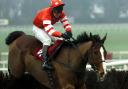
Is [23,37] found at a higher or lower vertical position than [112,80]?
higher

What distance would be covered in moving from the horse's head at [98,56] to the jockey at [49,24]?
544mm

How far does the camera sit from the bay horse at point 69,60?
7.50m

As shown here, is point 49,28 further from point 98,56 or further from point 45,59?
point 98,56

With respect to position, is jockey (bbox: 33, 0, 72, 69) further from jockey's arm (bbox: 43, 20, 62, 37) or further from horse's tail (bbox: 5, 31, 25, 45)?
horse's tail (bbox: 5, 31, 25, 45)

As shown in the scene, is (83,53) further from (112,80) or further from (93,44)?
(112,80)

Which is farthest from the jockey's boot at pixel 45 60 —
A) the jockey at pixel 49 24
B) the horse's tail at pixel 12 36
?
the horse's tail at pixel 12 36

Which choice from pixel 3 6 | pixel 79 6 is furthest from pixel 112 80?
pixel 79 6

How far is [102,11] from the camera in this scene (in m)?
65.1

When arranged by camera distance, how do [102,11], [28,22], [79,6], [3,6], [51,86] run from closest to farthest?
[51,86] → [3,6] → [28,22] → [79,6] → [102,11]

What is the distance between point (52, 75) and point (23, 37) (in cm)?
122

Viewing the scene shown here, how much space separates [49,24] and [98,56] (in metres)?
1.00

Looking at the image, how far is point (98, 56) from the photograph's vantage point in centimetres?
738

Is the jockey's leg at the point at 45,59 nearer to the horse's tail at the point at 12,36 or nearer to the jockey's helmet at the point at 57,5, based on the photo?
the jockey's helmet at the point at 57,5

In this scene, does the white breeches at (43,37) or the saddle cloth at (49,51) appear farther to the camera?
the white breeches at (43,37)
